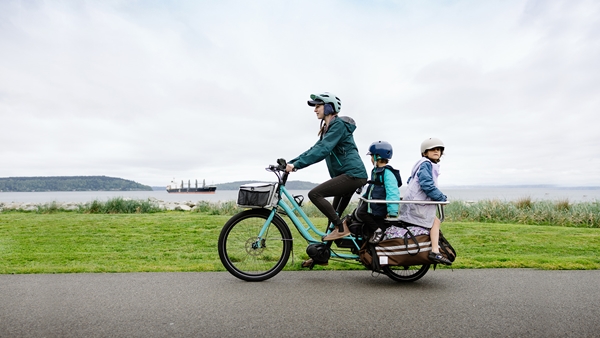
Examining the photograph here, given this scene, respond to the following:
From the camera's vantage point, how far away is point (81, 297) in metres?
4.31

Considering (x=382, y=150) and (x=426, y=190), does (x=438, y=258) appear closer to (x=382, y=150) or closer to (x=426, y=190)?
(x=426, y=190)

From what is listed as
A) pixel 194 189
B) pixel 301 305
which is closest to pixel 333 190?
pixel 301 305

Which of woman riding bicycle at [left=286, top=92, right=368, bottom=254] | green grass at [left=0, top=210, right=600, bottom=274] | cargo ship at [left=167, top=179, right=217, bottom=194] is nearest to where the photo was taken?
woman riding bicycle at [left=286, top=92, right=368, bottom=254]

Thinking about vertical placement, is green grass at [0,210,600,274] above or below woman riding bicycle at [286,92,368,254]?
below

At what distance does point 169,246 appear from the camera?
7832mm

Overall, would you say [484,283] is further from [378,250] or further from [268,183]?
[268,183]

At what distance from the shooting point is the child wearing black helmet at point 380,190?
16.5 ft

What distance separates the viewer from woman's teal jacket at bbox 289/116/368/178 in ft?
16.7

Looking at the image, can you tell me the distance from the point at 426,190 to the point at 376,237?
0.80m

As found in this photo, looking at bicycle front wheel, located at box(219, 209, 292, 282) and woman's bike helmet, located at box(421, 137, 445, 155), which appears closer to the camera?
woman's bike helmet, located at box(421, 137, 445, 155)

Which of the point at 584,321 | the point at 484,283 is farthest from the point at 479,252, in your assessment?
the point at 584,321

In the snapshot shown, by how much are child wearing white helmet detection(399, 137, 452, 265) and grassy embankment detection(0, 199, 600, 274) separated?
1.33m

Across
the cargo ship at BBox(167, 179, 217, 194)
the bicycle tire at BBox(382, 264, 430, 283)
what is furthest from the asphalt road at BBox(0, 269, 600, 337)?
the cargo ship at BBox(167, 179, 217, 194)

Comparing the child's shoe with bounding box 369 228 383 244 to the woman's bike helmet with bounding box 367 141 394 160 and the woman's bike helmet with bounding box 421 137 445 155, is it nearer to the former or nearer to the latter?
the woman's bike helmet with bounding box 367 141 394 160
